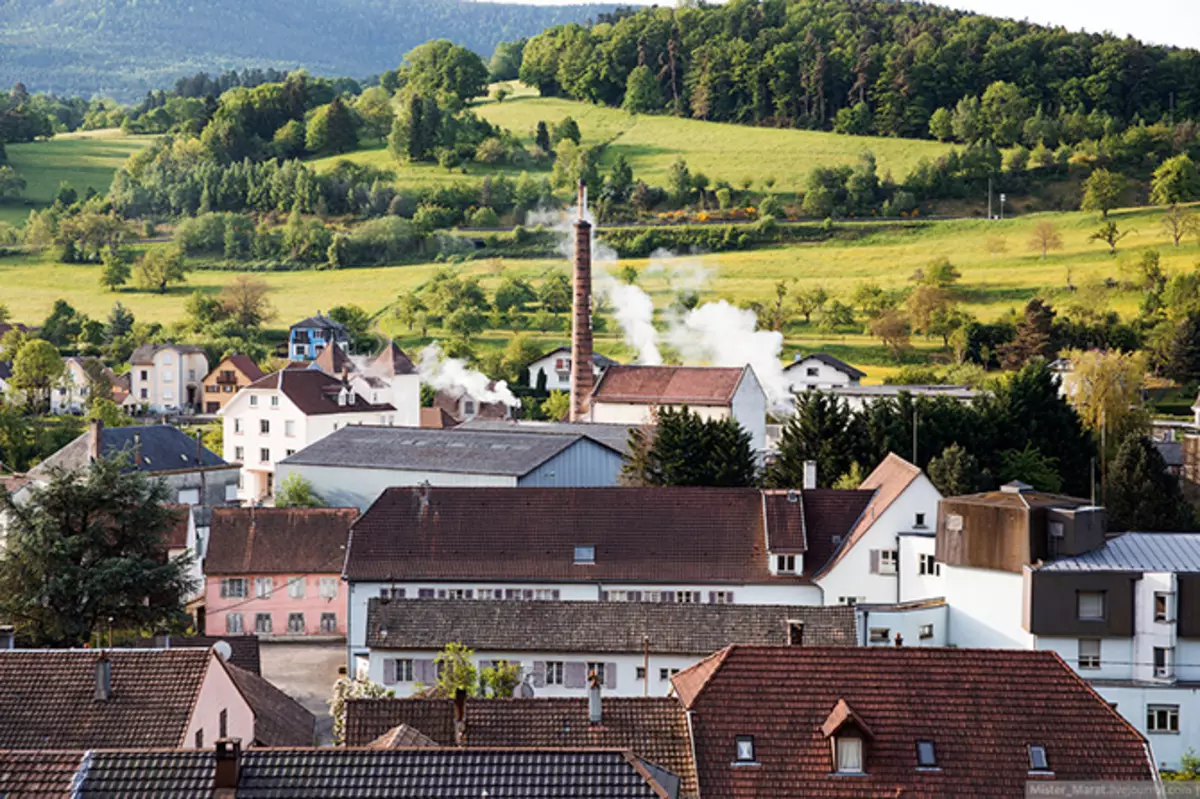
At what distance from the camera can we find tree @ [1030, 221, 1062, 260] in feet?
385

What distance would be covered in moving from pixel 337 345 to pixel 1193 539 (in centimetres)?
6494

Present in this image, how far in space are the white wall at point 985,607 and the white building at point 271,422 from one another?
40.7m

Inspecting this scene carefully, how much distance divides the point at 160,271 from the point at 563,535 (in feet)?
307

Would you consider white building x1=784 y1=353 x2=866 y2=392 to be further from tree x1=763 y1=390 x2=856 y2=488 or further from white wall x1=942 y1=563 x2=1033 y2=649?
white wall x1=942 y1=563 x2=1033 y2=649

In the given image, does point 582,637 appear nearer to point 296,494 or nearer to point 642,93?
point 296,494

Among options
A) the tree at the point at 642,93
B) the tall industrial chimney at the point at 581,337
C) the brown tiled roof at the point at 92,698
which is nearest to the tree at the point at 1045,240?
the tall industrial chimney at the point at 581,337

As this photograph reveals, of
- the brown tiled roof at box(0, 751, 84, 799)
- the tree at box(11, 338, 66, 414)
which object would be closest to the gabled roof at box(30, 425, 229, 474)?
the tree at box(11, 338, 66, 414)

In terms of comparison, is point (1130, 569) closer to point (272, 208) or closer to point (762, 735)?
point (762, 735)

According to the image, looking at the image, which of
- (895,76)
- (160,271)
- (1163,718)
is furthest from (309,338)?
(895,76)

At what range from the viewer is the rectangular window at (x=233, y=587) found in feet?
159

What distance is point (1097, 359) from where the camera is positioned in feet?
242

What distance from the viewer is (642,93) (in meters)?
181

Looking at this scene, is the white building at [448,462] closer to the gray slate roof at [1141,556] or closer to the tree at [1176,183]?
the gray slate roof at [1141,556]

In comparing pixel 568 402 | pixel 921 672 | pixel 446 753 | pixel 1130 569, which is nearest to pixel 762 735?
pixel 921 672
